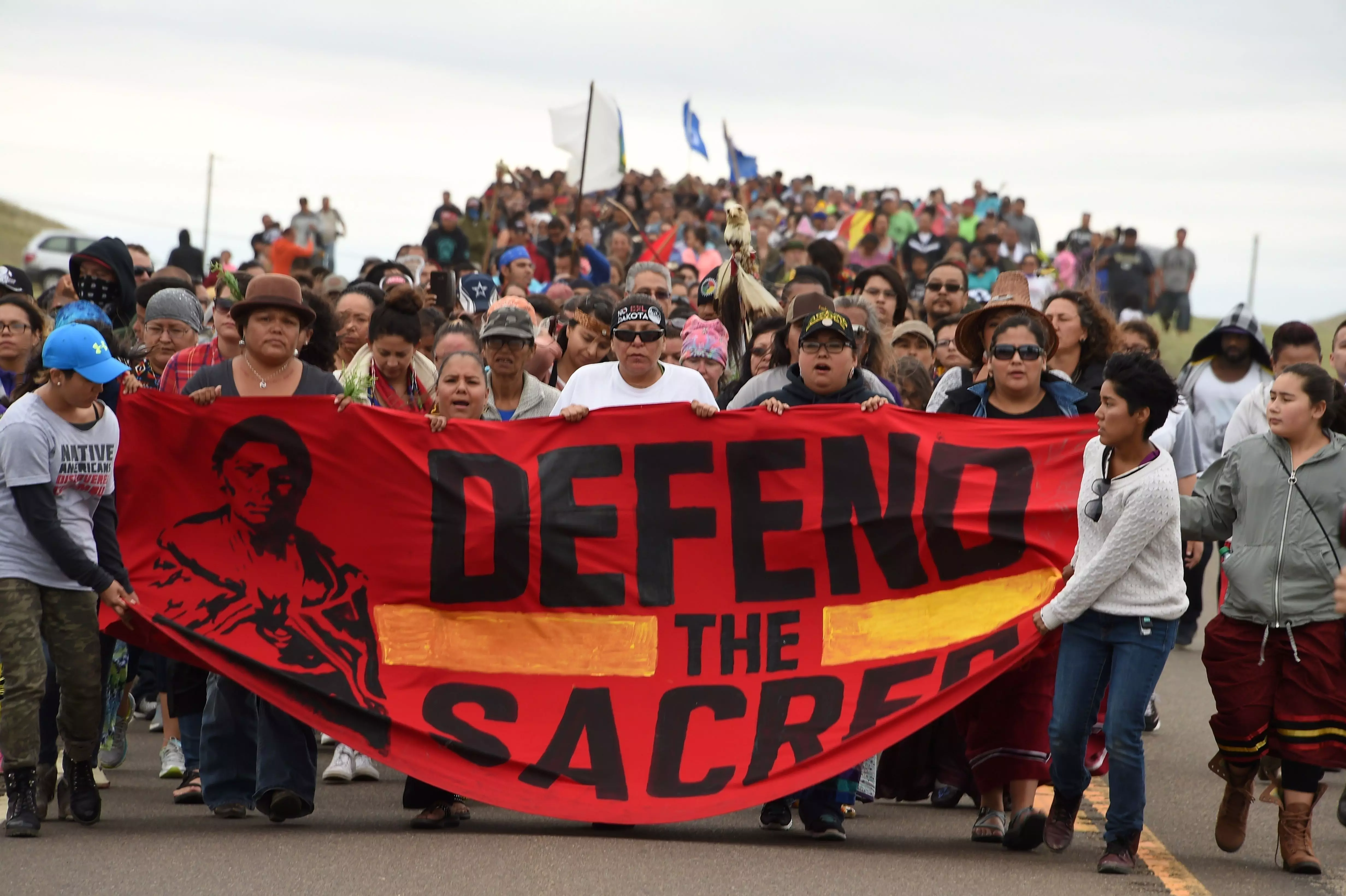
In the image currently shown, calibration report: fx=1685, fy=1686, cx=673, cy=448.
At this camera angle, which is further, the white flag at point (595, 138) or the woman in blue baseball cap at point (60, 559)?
the white flag at point (595, 138)

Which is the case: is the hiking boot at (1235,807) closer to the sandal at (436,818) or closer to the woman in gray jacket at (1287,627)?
the woman in gray jacket at (1287,627)

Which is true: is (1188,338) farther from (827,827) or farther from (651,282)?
(827,827)

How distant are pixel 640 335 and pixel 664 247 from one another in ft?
40.1

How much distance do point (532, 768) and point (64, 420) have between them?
2.42 m

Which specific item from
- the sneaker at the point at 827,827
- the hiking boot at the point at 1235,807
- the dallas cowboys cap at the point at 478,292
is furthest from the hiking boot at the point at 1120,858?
the dallas cowboys cap at the point at 478,292

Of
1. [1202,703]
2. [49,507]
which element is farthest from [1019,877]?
[1202,703]

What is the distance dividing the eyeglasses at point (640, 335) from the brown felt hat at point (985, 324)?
1554 mm

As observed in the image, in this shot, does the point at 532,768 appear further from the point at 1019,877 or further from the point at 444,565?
the point at 1019,877

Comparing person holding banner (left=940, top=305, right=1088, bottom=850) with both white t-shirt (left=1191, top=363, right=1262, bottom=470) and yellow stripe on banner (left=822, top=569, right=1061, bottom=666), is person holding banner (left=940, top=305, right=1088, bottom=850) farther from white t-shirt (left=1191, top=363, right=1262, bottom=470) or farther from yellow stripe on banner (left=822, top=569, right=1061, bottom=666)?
white t-shirt (left=1191, top=363, right=1262, bottom=470)

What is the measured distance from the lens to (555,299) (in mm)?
15094

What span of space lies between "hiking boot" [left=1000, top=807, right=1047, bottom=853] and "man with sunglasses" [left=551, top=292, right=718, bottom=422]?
227 centimetres

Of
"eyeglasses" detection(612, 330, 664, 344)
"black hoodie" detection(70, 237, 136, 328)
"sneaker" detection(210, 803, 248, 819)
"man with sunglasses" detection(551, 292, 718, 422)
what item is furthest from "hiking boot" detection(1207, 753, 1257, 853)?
"black hoodie" detection(70, 237, 136, 328)

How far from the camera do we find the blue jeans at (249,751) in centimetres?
701

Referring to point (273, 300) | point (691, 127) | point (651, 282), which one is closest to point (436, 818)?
point (273, 300)
